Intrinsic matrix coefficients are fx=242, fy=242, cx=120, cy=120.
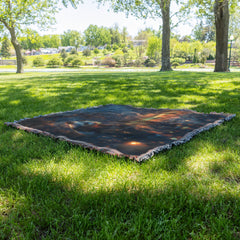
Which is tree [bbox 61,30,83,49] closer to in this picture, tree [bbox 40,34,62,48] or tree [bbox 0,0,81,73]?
tree [bbox 40,34,62,48]

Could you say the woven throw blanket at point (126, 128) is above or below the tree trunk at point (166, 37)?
below

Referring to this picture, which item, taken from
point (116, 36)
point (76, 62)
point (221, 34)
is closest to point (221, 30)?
point (221, 34)

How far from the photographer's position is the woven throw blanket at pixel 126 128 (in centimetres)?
258

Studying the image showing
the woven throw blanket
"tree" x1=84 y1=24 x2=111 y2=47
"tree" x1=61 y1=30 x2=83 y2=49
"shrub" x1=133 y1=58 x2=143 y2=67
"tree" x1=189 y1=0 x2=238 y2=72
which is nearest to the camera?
the woven throw blanket

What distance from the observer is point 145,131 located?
3.11 meters

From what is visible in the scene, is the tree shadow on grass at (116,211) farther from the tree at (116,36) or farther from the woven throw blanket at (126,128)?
the tree at (116,36)

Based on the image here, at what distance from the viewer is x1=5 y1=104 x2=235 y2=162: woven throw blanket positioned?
8.46ft

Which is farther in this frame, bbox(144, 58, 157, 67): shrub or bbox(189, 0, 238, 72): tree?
bbox(144, 58, 157, 67): shrub

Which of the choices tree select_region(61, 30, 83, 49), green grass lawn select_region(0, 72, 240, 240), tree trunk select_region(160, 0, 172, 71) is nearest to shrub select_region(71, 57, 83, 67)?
tree trunk select_region(160, 0, 172, 71)

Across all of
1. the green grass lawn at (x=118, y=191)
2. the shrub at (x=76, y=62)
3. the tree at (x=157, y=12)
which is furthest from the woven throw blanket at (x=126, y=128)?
the shrub at (x=76, y=62)

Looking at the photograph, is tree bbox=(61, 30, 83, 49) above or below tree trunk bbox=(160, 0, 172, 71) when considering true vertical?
above

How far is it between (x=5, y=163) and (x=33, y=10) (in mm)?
20935

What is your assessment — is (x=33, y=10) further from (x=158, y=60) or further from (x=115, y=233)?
(x=158, y=60)

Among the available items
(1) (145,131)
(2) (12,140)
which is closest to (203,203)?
(1) (145,131)
